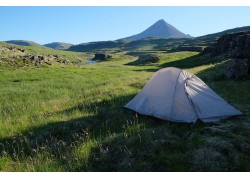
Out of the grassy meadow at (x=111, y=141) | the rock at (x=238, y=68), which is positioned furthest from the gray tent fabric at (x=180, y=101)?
the rock at (x=238, y=68)

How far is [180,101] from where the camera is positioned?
11.4 meters

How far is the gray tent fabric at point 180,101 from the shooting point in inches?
438

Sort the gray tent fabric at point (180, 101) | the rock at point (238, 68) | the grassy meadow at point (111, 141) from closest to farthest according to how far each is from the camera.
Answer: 1. the grassy meadow at point (111, 141)
2. the gray tent fabric at point (180, 101)
3. the rock at point (238, 68)

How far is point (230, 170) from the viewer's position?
647 centimetres

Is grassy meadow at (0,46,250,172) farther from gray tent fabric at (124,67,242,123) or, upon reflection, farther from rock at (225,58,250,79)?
rock at (225,58,250,79)

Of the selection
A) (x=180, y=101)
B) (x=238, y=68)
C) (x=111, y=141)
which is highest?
(x=238, y=68)

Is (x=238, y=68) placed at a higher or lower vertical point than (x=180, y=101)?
higher

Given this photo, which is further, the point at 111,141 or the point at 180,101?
the point at 180,101

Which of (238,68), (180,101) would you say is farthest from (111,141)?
(238,68)

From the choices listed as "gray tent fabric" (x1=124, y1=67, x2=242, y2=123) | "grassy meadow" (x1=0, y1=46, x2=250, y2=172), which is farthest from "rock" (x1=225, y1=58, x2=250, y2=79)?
"gray tent fabric" (x1=124, y1=67, x2=242, y2=123)

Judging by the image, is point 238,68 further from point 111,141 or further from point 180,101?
point 111,141

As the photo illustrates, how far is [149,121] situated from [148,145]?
319 cm

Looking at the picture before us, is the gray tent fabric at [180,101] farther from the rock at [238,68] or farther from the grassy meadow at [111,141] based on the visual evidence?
the rock at [238,68]

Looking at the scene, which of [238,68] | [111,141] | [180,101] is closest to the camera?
[111,141]
